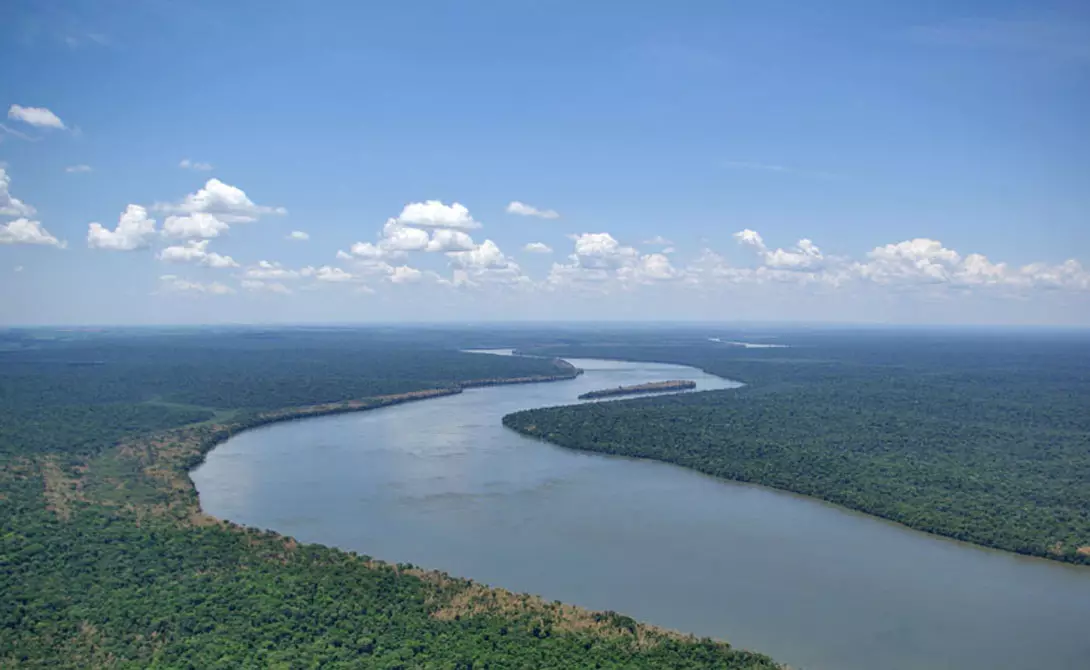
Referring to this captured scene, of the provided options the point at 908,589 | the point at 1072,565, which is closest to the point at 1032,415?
the point at 1072,565

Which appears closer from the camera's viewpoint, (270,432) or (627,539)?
(627,539)

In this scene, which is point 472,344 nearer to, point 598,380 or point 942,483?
point 598,380

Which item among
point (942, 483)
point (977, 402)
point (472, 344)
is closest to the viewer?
point (942, 483)

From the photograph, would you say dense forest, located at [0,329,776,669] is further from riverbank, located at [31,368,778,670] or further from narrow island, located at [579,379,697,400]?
narrow island, located at [579,379,697,400]

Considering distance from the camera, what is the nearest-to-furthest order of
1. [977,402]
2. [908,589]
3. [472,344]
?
[908,589] → [977,402] → [472,344]

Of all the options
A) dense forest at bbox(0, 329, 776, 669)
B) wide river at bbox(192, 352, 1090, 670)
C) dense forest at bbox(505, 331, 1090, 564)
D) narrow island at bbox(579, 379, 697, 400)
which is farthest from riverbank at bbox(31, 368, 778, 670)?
narrow island at bbox(579, 379, 697, 400)

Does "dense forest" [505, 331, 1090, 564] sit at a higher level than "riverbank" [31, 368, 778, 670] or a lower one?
higher

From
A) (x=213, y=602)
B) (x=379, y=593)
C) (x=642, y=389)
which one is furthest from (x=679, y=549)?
(x=642, y=389)
